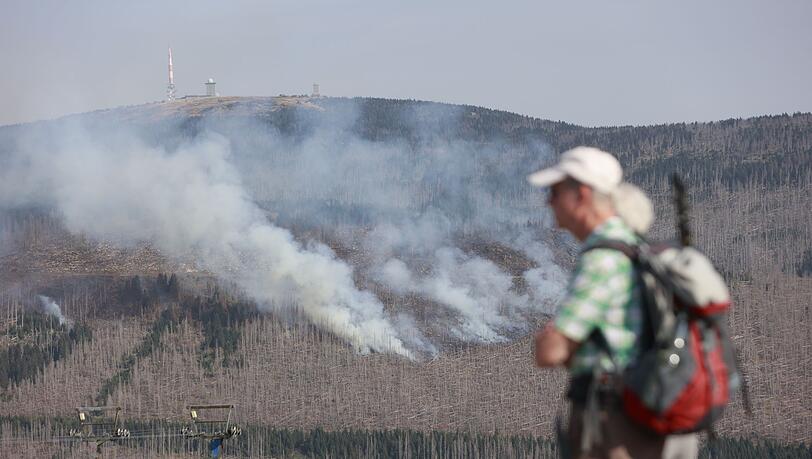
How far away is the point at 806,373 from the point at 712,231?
6044 cm

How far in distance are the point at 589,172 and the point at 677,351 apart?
4.14ft

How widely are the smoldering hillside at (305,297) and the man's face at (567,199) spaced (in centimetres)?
9796

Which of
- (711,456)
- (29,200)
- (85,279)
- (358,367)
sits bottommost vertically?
(711,456)

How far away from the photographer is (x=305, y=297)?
162 meters

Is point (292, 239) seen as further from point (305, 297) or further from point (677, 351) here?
point (677, 351)

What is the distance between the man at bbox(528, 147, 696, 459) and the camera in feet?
26.2

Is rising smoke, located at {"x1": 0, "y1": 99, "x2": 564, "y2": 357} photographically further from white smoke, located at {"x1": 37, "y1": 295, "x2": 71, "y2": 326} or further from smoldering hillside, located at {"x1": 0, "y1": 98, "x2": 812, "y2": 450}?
white smoke, located at {"x1": 37, "y1": 295, "x2": 71, "y2": 326}

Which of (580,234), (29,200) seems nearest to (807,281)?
(29,200)

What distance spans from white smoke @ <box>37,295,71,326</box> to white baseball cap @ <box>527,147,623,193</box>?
145866 mm

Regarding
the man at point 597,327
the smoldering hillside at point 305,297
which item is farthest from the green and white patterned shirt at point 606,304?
the smoldering hillside at point 305,297

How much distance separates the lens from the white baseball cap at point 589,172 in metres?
8.34

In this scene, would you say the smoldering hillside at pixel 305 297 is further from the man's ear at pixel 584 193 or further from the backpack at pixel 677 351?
the backpack at pixel 677 351

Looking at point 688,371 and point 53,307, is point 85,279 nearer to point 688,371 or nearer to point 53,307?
point 53,307

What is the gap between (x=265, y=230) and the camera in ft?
586
